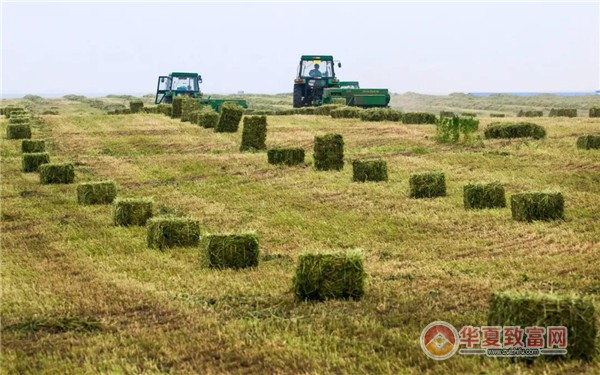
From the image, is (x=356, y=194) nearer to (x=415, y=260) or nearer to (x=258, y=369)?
(x=415, y=260)

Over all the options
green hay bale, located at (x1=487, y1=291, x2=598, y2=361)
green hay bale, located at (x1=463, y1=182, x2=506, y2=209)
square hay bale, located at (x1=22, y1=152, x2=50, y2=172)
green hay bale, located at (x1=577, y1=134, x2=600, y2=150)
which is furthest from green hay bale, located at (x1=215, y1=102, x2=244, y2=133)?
green hay bale, located at (x1=487, y1=291, x2=598, y2=361)

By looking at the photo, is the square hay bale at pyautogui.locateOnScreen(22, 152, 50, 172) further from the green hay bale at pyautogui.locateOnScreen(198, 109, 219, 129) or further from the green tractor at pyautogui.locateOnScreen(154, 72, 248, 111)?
the green tractor at pyautogui.locateOnScreen(154, 72, 248, 111)

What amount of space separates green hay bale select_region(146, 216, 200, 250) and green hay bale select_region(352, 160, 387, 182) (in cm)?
813

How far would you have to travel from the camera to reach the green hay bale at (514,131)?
99.7 feet

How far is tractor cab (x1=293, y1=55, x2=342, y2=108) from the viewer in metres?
58.2

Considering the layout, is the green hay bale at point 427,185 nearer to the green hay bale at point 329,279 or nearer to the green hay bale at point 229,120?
the green hay bale at point 329,279

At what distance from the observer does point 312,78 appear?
58438mm

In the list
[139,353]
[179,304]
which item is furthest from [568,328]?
[179,304]

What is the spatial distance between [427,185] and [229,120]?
17353 millimetres

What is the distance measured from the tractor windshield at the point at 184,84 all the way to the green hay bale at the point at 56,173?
122ft

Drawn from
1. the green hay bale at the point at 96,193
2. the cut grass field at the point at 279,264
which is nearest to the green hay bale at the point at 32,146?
the cut grass field at the point at 279,264

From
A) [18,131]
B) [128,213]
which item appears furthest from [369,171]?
[18,131]

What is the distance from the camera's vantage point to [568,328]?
A: 8.62m

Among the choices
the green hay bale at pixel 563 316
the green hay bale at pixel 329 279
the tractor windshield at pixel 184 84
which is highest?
the tractor windshield at pixel 184 84
